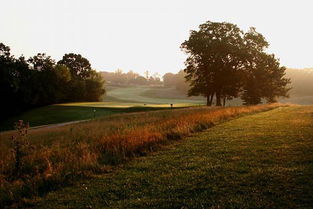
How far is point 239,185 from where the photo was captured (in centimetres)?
544

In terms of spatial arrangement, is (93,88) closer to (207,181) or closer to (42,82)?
(42,82)

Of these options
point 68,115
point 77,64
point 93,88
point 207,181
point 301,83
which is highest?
point 77,64

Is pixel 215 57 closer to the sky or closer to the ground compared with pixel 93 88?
closer to the sky

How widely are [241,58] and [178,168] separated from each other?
112 feet

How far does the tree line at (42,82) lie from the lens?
4647 cm

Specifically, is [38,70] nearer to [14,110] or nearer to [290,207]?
[14,110]

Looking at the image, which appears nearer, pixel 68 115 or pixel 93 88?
pixel 68 115

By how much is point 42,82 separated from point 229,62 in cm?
4279

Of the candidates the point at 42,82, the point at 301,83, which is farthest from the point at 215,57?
the point at 301,83

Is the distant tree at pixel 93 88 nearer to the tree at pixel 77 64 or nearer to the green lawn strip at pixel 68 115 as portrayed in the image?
the tree at pixel 77 64

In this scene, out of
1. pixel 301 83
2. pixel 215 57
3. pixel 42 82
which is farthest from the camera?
pixel 301 83

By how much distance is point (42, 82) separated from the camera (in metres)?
55.7

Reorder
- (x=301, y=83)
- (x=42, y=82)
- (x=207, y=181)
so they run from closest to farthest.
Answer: (x=207, y=181)
(x=42, y=82)
(x=301, y=83)

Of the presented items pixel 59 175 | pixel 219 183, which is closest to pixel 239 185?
pixel 219 183
